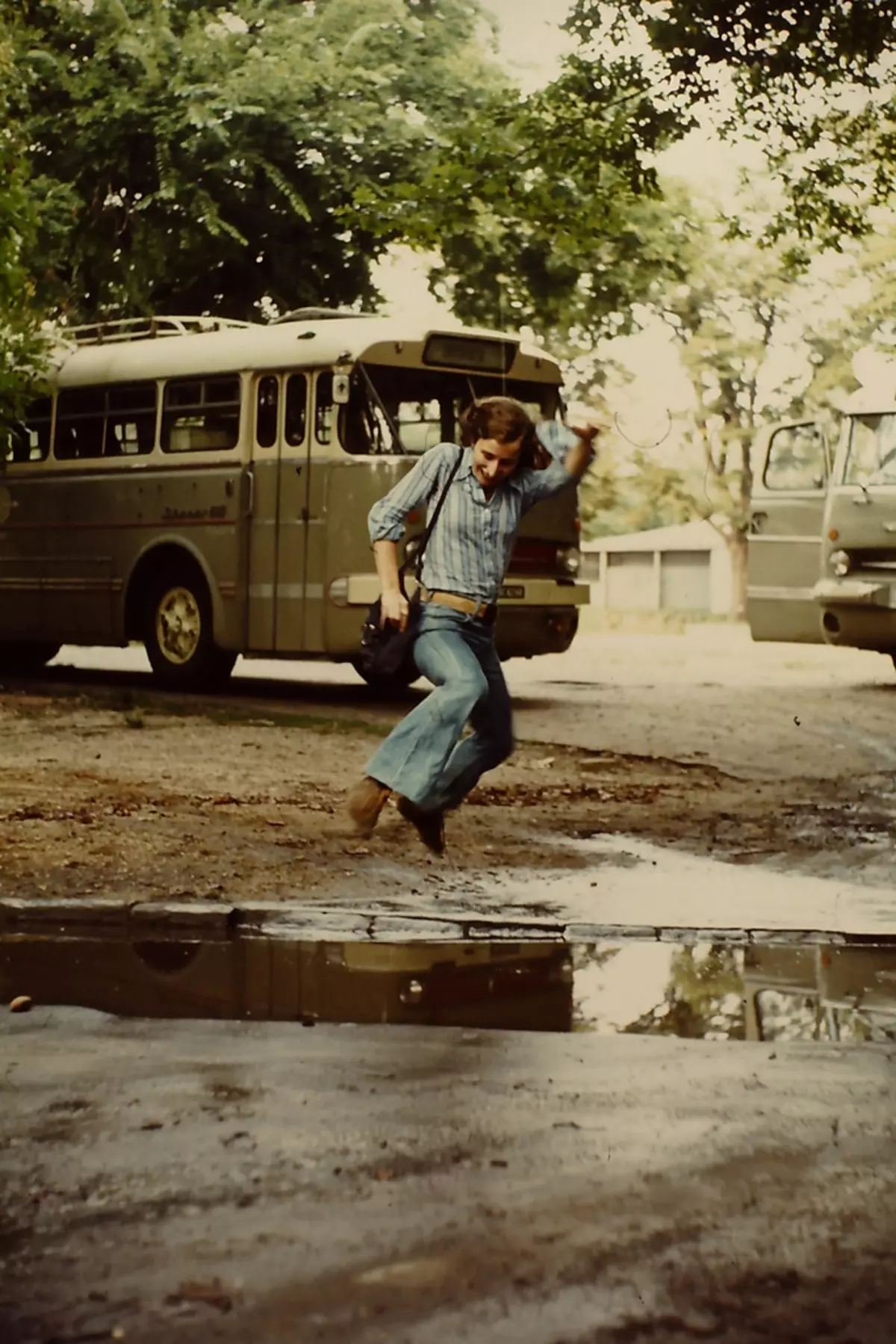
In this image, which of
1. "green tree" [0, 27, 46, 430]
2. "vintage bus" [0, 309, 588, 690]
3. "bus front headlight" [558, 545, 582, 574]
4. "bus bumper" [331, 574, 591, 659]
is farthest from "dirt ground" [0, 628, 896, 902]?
"green tree" [0, 27, 46, 430]

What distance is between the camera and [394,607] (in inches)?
329

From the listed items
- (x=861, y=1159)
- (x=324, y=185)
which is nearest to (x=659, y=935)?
(x=861, y=1159)

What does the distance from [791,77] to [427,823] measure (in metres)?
16.0

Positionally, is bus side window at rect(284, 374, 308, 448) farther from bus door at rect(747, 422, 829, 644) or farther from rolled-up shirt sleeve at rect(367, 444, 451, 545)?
rolled-up shirt sleeve at rect(367, 444, 451, 545)

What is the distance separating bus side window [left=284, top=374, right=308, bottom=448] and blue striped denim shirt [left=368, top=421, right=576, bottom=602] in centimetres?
931

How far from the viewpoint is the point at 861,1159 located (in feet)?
14.5

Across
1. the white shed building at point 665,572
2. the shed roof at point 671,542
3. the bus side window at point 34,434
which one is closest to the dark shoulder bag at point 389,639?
the bus side window at point 34,434

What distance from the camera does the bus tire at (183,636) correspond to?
18328mm

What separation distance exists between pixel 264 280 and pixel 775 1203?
25743 millimetres

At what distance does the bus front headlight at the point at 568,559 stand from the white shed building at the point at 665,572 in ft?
194

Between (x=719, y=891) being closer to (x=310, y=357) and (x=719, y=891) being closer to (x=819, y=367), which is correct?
(x=310, y=357)

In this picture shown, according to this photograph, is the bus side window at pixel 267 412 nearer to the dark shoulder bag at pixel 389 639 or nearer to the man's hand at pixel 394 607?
the dark shoulder bag at pixel 389 639

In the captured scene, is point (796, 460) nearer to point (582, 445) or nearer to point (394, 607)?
point (582, 445)

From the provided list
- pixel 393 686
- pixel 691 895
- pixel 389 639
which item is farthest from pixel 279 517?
pixel 691 895
